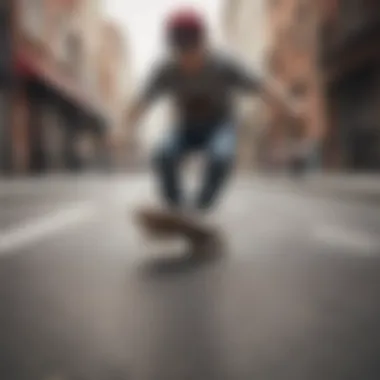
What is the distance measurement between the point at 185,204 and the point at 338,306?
0.87 meters

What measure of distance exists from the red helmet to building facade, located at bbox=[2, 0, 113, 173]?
0.41 feet

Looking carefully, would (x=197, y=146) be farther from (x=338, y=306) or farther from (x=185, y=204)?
(x=338, y=306)

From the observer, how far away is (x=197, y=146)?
5.51ft

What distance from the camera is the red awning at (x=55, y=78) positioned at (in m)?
1.18

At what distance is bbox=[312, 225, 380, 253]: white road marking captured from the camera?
5.74 feet

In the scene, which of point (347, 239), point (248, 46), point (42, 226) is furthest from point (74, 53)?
point (42, 226)

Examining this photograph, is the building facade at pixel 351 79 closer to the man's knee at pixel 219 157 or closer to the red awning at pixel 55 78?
the man's knee at pixel 219 157

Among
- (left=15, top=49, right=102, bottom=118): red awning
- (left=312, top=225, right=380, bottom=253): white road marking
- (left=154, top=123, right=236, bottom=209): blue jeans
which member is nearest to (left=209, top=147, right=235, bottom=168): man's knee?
(left=154, top=123, right=236, bottom=209): blue jeans

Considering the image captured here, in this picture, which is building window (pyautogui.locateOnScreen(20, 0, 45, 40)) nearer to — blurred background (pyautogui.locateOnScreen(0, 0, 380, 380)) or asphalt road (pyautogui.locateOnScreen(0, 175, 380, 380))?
blurred background (pyautogui.locateOnScreen(0, 0, 380, 380))

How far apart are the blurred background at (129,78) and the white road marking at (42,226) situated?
1.20 ft

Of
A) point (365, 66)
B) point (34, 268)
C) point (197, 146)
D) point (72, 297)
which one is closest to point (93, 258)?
point (34, 268)

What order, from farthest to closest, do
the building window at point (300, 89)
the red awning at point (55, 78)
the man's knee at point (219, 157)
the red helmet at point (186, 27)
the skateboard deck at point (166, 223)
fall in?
the man's knee at point (219, 157), the skateboard deck at point (166, 223), the building window at point (300, 89), the red awning at point (55, 78), the red helmet at point (186, 27)

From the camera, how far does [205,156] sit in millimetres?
1821

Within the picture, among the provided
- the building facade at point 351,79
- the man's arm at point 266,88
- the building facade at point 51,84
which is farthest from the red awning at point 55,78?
the building facade at point 351,79
